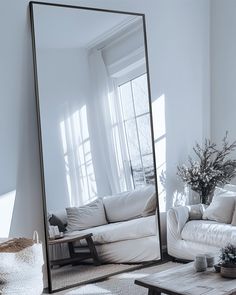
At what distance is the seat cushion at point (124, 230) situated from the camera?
12.3 ft

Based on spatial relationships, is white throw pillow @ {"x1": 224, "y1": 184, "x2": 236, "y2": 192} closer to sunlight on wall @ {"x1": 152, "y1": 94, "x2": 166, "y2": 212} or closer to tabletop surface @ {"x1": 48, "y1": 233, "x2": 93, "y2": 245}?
sunlight on wall @ {"x1": 152, "y1": 94, "x2": 166, "y2": 212}

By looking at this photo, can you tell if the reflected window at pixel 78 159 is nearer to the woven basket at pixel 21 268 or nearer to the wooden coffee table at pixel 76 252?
the wooden coffee table at pixel 76 252

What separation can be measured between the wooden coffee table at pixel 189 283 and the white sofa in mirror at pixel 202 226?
Answer: 3.03 feet

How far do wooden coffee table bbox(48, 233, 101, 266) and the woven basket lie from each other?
668mm

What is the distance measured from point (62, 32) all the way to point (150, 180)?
5.30ft

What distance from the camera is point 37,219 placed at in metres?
3.56

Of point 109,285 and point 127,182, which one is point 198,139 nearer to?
point 127,182

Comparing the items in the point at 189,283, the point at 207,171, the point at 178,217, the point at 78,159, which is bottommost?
the point at 189,283

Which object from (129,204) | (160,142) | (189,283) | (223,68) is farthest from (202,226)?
(223,68)

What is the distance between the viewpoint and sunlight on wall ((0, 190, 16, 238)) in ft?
11.2

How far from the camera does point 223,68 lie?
4715 millimetres

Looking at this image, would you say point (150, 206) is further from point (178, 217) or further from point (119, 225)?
point (119, 225)

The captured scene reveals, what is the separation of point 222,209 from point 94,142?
1.33 metres

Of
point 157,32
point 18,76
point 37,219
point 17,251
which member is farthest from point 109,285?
point 157,32
